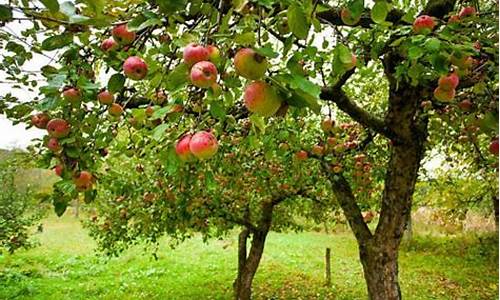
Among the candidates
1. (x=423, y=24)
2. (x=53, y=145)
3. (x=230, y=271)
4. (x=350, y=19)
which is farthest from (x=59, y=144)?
(x=230, y=271)

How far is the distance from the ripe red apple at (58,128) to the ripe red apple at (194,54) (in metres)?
0.70

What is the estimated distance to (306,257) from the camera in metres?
14.1

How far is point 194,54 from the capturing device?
1.05 m

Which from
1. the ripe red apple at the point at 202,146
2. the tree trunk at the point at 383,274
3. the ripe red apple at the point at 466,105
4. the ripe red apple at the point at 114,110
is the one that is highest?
the ripe red apple at the point at 466,105

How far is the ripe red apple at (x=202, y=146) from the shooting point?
115 cm

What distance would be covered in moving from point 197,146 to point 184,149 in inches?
2.7

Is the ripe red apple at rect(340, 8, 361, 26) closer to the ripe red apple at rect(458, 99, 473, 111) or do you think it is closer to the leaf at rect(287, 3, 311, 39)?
the leaf at rect(287, 3, 311, 39)

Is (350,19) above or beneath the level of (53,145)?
above

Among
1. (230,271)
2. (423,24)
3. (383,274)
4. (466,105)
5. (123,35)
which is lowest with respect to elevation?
(230,271)

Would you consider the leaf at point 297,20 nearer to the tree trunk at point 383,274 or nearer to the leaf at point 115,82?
the leaf at point 115,82

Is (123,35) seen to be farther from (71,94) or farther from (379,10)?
(379,10)

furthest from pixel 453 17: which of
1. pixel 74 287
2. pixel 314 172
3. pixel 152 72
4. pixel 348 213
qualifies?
pixel 74 287

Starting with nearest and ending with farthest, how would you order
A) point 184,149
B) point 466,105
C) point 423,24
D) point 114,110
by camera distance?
point 184,149 → point 114,110 → point 423,24 → point 466,105

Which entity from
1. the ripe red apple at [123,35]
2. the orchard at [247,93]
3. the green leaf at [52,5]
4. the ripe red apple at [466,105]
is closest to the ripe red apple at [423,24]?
the orchard at [247,93]
